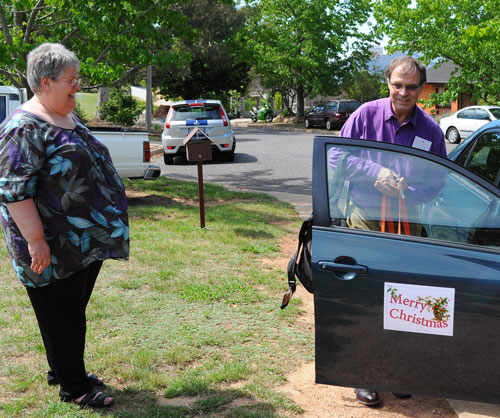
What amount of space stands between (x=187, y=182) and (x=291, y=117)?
3263 centimetres

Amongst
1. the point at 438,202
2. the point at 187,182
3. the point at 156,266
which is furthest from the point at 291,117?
the point at 438,202

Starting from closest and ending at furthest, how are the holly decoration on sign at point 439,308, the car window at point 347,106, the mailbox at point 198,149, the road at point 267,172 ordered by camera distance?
the holly decoration on sign at point 439,308 → the mailbox at point 198,149 → the road at point 267,172 → the car window at point 347,106

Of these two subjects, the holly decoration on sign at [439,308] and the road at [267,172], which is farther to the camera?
the road at [267,172]

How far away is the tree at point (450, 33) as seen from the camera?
25.6 meters

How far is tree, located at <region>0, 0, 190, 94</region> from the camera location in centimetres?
1034

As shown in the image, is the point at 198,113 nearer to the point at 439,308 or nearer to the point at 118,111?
the point at 118,111

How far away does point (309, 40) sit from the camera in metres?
37.1

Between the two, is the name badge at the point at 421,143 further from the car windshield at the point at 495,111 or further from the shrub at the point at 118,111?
the shrub at the point at 118,111

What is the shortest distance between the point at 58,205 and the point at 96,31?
332 inches

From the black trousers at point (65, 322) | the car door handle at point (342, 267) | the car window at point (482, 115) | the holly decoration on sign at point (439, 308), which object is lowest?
the black trousers at point (65, 322)

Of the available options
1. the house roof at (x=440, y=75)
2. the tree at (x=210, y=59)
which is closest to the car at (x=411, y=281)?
the tree at (x=210, y=59)

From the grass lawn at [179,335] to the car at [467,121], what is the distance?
Answer: 54.6 ft

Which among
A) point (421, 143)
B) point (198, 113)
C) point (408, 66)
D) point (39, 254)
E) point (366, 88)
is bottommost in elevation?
point (39, 254)

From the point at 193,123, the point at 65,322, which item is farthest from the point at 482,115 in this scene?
the point at 65,322
